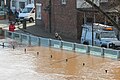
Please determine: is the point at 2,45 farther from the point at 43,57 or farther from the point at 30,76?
the point at 30,76

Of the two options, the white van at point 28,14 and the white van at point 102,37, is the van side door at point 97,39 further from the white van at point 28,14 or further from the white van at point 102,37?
the white van at point 28,14

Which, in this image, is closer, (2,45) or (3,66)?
(3,66)

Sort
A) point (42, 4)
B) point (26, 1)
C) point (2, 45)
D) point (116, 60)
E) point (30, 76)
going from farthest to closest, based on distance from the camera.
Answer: point (26, 1), point (42, 4), point (2, 45), point (116, 60), point (30, 76)

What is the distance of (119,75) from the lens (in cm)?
2120

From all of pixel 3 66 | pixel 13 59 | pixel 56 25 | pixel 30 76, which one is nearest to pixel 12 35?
pixel 56 25

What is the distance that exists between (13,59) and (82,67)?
18.5 feet

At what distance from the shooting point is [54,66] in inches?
927

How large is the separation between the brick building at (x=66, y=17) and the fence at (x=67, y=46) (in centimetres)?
445

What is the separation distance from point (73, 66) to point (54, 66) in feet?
4.11

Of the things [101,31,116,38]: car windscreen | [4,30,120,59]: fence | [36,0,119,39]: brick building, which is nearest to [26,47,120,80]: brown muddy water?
[4,30,120,59]: fence

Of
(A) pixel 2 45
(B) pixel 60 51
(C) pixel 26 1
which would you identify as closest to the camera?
(B) pixel 60 51

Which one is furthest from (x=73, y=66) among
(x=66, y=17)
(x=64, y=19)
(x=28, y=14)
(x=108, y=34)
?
(x=28, y=14)

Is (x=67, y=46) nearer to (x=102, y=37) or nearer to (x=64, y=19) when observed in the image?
(x=102, y=37)

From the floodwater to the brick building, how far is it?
21.7 ft
